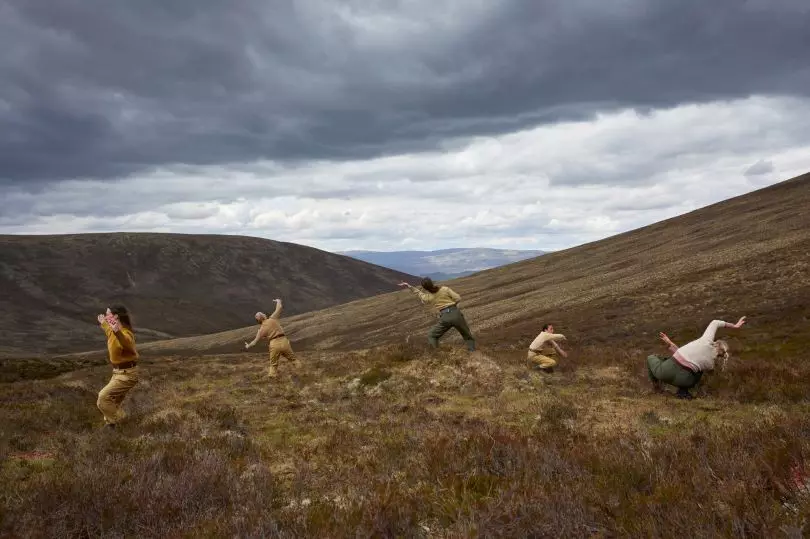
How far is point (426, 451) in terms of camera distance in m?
8.40

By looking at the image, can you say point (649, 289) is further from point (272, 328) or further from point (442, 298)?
point (272, 328)

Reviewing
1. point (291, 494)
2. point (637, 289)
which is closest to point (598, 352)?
point (291, 494)

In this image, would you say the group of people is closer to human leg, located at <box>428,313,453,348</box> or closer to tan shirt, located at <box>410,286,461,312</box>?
tan shirt, located at <box>410,286,461,312</box>

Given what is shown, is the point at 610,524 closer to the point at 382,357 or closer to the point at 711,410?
the point at 711,410

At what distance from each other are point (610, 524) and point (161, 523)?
4.60 m

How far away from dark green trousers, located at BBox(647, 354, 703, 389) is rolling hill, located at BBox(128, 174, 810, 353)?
12.4m

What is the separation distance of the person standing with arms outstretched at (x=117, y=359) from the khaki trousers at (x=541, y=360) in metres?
12.2

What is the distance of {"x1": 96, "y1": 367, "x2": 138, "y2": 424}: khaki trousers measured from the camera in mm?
12891

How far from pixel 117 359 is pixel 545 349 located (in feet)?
42.6

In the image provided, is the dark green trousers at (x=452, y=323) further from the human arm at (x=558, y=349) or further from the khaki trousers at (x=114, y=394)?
the khaki trousers at (x=114, y=394)

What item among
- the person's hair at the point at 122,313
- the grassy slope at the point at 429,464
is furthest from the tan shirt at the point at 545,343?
the person's hair at the point at 122,313

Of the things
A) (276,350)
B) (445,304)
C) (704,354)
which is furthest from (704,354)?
(276,350)

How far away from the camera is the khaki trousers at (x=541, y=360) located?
18.4 m

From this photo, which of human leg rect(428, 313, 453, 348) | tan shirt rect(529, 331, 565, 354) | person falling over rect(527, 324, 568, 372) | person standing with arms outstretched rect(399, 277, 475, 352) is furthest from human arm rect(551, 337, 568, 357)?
human leg rect(428, 313, 453, 348)
